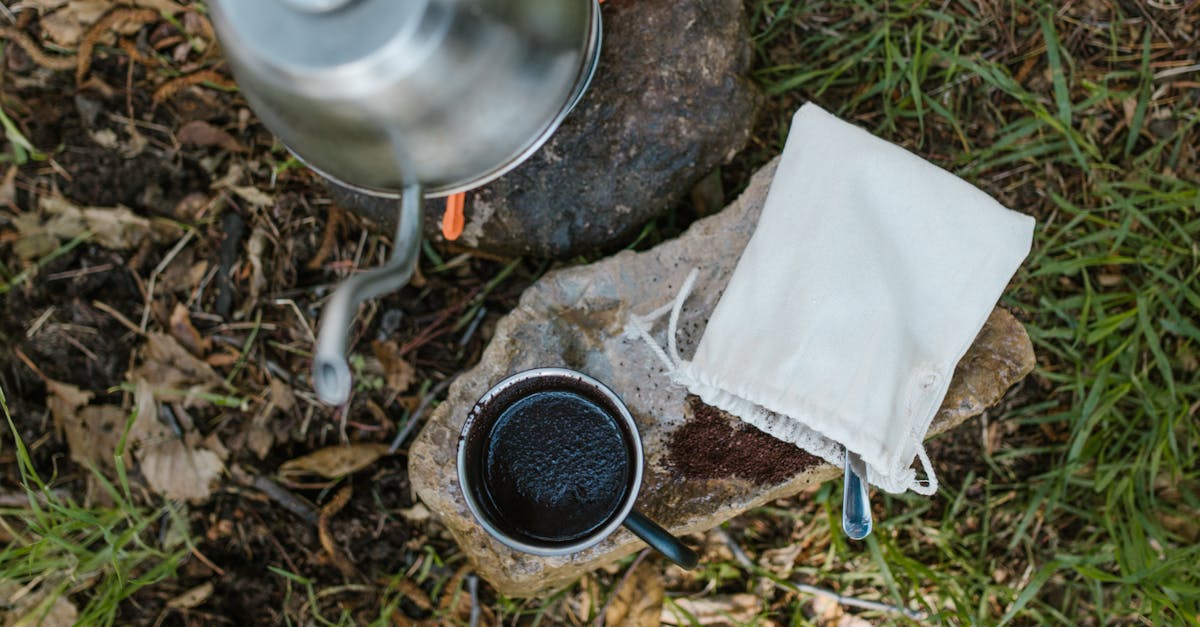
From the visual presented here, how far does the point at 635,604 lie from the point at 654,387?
0.72 metres

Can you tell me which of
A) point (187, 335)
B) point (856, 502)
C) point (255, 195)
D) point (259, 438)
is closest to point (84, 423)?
point (187, 335)

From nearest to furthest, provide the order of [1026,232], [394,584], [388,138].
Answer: [388,138] < [1026,232] < [394,584]

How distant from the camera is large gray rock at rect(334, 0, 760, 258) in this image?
1932 mm

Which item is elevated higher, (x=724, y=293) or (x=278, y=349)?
(x=724, y=293)

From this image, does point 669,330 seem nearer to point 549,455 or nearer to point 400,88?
point 549,455

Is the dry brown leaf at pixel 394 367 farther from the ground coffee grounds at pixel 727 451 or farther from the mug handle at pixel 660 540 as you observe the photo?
the mug handle at pixel 660 540

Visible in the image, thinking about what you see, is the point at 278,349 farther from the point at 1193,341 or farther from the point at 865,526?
the point at 1193,341

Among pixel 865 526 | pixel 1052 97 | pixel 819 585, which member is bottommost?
pixel 819 585

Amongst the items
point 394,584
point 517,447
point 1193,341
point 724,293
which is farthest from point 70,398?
point 1193,341

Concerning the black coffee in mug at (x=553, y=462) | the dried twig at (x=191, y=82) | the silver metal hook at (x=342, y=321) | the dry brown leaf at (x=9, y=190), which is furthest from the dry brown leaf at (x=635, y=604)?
the dry brown leaf at (x=9, y=190)

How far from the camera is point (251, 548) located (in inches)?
91.0

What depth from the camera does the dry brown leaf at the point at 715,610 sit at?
230 centimetres

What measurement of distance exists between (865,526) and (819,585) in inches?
26.5

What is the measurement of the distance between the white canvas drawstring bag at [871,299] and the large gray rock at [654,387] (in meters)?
0.19
